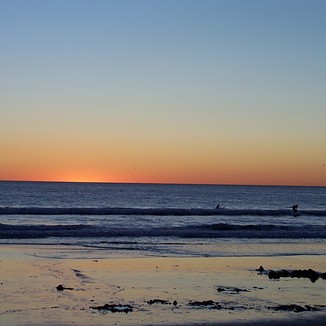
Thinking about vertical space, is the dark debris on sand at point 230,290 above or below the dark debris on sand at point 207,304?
above

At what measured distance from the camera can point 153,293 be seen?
14.8 m

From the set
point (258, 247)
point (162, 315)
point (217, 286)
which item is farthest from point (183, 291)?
point (258, 247)

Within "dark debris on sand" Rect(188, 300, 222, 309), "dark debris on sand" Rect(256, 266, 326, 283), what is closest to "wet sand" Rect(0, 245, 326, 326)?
"dark debris on sand" Rect(188, 300, 222, 309)

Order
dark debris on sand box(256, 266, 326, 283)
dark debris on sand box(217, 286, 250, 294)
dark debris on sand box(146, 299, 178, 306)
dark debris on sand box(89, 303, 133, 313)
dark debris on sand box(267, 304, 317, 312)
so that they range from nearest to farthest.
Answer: dark debris on sand box(89, 303, 133, 313) < dark debris on sand box(267, 304, 317, 312) < dark debris on sand box(146, 299, 178, 306) < dark debris on sand box(217, 286, 250, 294) < dark debris on sand box(256, 266, 326, 283)

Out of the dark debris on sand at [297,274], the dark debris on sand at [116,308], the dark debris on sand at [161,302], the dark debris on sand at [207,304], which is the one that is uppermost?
the dark debris on sand at [297,274]

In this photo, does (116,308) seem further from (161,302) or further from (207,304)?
(207,304)

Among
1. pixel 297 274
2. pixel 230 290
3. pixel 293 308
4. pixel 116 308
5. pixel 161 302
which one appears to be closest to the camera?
pixel 116 308

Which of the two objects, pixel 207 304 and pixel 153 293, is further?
pixel 153 293

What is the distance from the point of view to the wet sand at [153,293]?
40.2 feet

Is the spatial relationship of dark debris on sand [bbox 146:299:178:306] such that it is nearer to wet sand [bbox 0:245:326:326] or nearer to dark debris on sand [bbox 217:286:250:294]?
wet sand [bbox 0:245:326:326]

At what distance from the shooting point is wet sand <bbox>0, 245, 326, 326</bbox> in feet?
40.2

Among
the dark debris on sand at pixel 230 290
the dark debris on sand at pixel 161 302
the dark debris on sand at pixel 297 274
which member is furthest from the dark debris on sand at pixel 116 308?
the dark debris on sand at pixel 297 274

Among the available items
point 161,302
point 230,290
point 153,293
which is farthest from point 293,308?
point 153,293

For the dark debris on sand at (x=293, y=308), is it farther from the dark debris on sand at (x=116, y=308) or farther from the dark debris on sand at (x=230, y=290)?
the dark debris on sand at (x=116, y=308)
